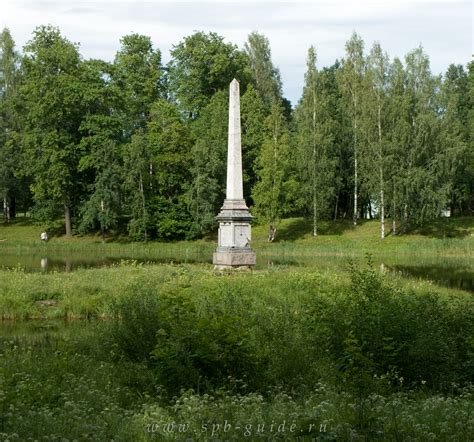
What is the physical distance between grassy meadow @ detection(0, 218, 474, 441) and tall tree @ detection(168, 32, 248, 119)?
40.5 meters

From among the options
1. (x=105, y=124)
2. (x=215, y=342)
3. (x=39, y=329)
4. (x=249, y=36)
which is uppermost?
(x=249, y=36)

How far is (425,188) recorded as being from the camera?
47.7 meters

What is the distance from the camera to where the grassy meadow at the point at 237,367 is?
6352 mm

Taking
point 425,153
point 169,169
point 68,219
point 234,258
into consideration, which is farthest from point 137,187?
point 234,258

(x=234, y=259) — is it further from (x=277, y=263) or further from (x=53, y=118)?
(x=53, y=118)

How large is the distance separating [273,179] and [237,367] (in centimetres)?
4138

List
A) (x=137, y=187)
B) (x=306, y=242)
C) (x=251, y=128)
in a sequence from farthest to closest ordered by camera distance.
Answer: (x=251, y=128), (x=137, y=187), (x=306, y=242)

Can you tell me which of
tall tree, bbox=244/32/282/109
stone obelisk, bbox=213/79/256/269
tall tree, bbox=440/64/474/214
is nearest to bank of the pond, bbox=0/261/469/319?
stone obelisk, bbox=213/79/256/269

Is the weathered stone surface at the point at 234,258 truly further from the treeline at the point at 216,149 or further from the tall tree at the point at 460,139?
the tall tree at the point at 460,139

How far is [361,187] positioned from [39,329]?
1510 inches

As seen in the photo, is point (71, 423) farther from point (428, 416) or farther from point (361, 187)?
point (361, 187)

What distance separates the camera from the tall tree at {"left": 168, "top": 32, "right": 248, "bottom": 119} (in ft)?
189

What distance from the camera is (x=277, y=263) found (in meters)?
34.0

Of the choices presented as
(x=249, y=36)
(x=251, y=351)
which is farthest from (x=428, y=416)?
(x=249, y=36)
